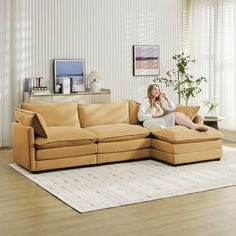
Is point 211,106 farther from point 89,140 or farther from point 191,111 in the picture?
point 89,140

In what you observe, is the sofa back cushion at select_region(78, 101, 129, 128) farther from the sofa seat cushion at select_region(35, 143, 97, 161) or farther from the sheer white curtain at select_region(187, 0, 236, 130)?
the sheer white curtain at select_region(187, 0, 236, 130)

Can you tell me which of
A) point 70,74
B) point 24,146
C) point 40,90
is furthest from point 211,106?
point 24,146

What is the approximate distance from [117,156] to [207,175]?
1.23 m

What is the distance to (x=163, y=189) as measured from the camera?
201 inches

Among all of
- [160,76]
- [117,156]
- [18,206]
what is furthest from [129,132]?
[160,76]

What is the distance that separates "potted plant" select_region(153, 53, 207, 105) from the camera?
28.3ft

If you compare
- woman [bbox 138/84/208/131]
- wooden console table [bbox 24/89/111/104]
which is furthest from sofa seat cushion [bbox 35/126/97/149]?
wooden console table [bbox 24/89/111/104]

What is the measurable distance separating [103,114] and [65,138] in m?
1.11

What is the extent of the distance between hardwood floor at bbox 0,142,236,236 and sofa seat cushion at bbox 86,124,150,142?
4.58 feet

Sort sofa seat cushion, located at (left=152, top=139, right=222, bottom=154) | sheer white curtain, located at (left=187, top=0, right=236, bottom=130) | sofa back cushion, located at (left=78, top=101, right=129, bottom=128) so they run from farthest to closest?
sheer white curtain, located at (left=187, top=0, right=236, bottom=130) → sofa back cushion, located at (left=78, top=101, right=129, bottom=128) → sofa seat cushion, located at (left=152, top=139, right=222, bottom=154)

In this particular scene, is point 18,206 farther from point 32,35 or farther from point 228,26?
point 228,26

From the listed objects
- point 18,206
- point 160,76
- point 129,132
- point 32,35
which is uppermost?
point 32,35

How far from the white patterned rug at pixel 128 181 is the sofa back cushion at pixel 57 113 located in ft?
2.48

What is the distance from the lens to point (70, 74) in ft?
26.2
